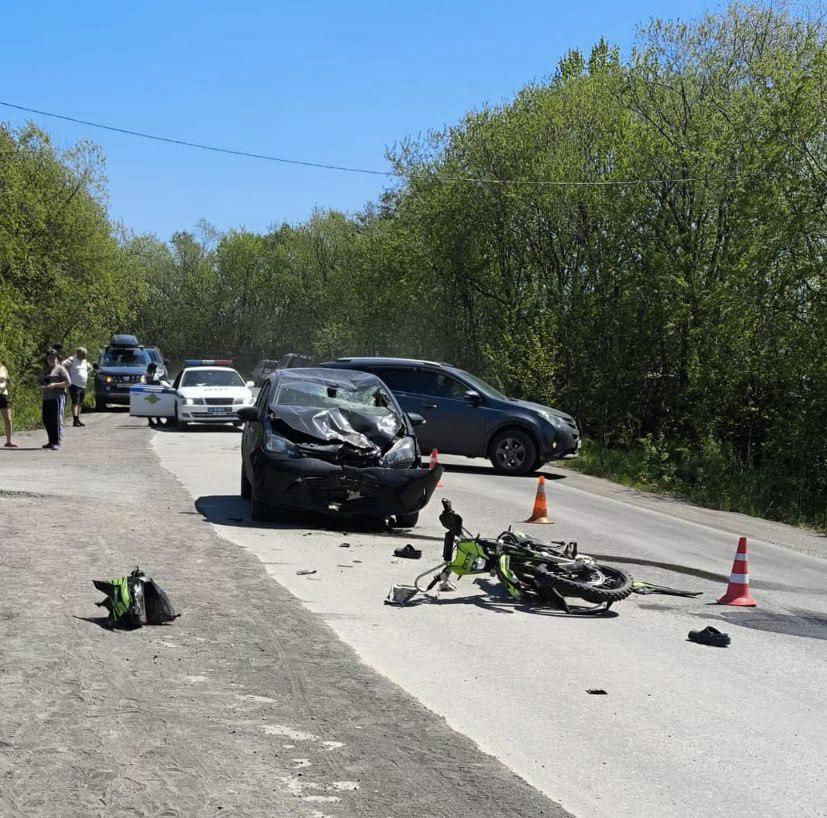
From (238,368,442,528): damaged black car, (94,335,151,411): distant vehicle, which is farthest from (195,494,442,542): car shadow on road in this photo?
(94,335,151,411): distant vehicle

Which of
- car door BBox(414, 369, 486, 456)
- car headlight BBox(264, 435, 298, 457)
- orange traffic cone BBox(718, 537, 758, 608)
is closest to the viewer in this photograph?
orange traffic cone BBox(718, 537, 758, 608)

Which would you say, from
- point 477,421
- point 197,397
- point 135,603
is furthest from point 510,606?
point 197,397

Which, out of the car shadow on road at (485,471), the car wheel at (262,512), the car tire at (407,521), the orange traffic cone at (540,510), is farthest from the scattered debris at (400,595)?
the car shadow on road at (485,471)

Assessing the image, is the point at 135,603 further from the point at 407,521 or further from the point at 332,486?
the point at 407,521

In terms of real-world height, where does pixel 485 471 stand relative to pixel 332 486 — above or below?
below

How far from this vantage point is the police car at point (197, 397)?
1054 inches

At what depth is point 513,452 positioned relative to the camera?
20.1m

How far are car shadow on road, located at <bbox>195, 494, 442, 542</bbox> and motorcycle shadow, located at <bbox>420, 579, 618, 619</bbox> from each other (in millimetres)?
2827

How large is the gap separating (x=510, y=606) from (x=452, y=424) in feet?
39.0

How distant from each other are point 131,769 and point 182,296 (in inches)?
3797

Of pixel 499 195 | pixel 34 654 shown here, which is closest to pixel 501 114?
pixel 499 195

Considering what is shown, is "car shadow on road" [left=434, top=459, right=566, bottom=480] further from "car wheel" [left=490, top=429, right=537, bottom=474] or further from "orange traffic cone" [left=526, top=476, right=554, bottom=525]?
"orange traffic cone" [left=526, top=476, right=554, bottom=525]

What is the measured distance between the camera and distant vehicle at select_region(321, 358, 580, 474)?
65.8 ft

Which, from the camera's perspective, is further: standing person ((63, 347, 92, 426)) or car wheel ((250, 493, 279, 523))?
standing person ((63, 347, 92, 426))
